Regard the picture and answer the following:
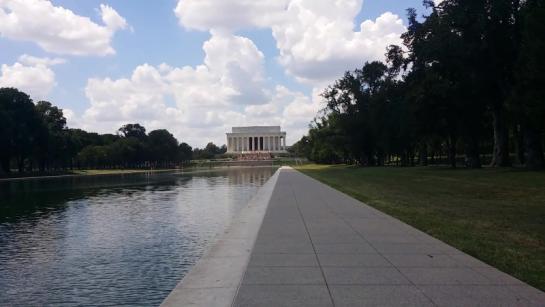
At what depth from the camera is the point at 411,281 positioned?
28.0 ft

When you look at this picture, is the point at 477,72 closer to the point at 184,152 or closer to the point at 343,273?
the point at 343,273

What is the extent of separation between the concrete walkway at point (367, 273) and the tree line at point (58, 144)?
245 feet

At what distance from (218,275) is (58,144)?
9806 centimetres

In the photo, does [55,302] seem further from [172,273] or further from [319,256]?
[319,256]

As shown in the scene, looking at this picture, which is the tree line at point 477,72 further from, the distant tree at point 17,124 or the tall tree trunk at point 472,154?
the distant tree at point 17,124

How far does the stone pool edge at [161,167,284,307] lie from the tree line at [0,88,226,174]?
73.3 m

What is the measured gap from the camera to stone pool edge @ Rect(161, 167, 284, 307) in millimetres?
7786

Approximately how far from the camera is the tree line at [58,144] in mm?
82331

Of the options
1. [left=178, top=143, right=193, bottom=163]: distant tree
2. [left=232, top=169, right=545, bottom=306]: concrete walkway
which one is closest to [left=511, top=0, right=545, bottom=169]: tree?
[left=232, top=169, right=545, bottom=306]: concrete walkway

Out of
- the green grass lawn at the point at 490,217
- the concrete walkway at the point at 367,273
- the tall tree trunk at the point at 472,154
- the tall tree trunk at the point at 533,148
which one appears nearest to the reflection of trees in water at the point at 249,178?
the tall tree trunk at the point at 472,154

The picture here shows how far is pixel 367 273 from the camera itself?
909cm

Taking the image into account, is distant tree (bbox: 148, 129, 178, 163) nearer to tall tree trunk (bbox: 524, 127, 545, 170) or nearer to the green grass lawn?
tall tree trunk (bbox: 524, 127, 545, 170)

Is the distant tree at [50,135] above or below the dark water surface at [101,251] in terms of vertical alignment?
above

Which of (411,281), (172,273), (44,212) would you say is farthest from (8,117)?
(411,281)
